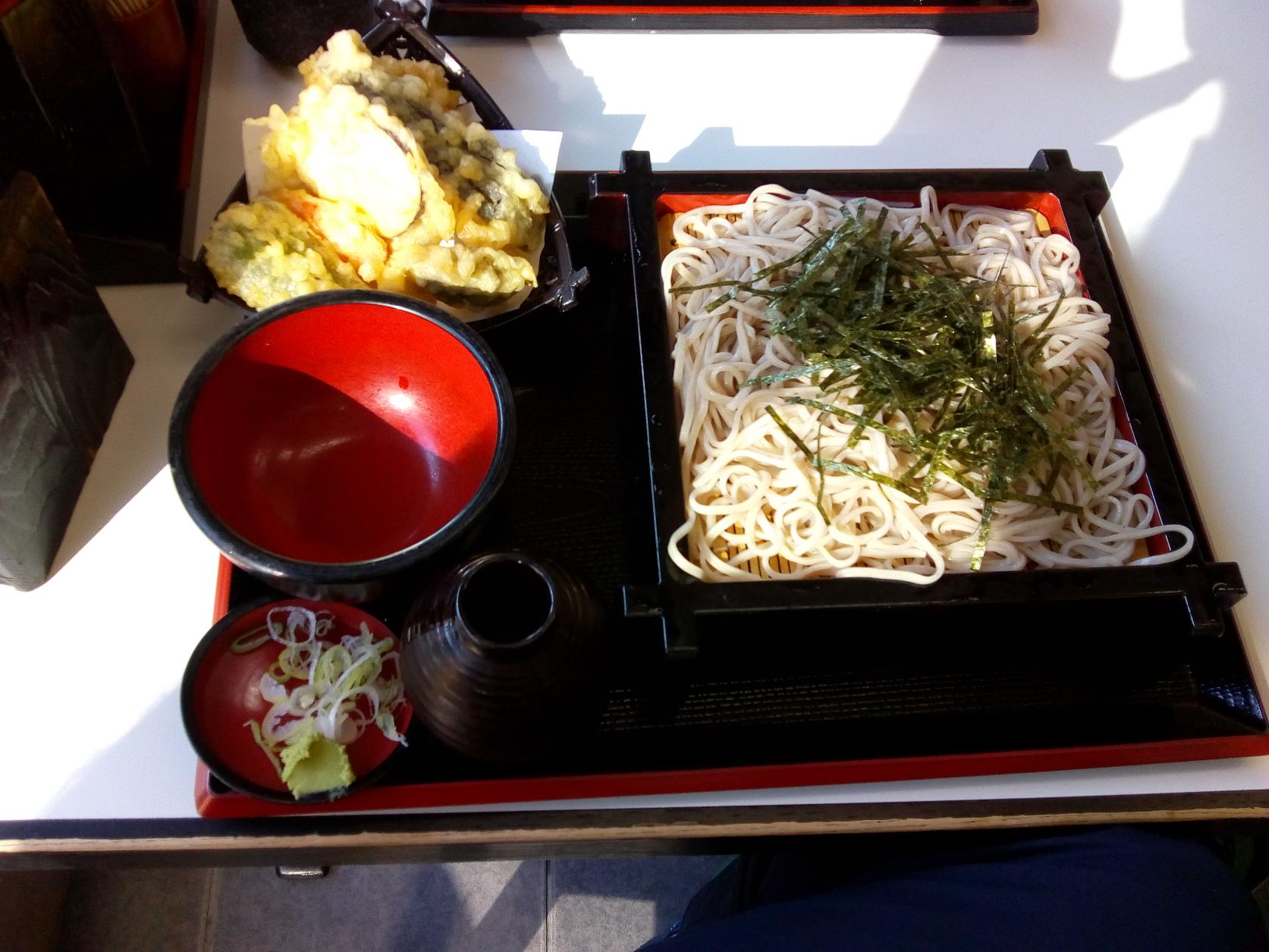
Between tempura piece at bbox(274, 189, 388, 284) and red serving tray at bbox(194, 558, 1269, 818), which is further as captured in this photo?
tempura piece at bbox(274, 189, 388, 284)

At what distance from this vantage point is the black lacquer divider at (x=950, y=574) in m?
1.10

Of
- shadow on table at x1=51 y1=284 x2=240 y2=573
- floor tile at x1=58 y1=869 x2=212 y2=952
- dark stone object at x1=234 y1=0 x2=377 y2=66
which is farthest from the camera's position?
floor tile at x1=58 y1=869 x2=212 y2=952

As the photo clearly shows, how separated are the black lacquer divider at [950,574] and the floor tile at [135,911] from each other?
4.99 feet

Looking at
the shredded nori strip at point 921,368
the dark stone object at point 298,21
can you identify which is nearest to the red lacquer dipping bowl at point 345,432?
the shredded nori strip at point 921,368

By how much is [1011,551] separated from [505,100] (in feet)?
3.94

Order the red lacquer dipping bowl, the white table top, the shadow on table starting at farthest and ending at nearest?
1. the shadow on table
2. the white table top
3. the red lacquer dipping bowl

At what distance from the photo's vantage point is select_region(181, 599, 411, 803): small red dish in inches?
39.9

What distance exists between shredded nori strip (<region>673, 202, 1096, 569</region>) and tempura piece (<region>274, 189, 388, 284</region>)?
0.45 meters

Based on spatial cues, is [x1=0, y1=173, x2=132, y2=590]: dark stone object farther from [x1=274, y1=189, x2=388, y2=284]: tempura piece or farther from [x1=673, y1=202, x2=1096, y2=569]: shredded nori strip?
[x1=673, y1=202, x2=1096, y2=569]: shredded nori strip

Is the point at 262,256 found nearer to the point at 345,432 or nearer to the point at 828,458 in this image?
the point at 345,432

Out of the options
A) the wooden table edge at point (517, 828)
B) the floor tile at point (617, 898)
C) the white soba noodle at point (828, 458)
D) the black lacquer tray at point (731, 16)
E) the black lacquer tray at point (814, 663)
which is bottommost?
the floor tile at point (617, 898)

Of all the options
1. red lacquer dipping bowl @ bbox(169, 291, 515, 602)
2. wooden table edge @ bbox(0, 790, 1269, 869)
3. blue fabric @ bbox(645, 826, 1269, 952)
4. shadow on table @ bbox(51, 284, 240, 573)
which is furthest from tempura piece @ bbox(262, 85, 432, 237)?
blue fabric @ bbox(645, 826, 1269, 952)

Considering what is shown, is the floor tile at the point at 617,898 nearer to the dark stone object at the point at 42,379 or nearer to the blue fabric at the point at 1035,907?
the blue fabric at the point at 1035,907

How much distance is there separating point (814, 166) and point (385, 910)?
1.81 meters
